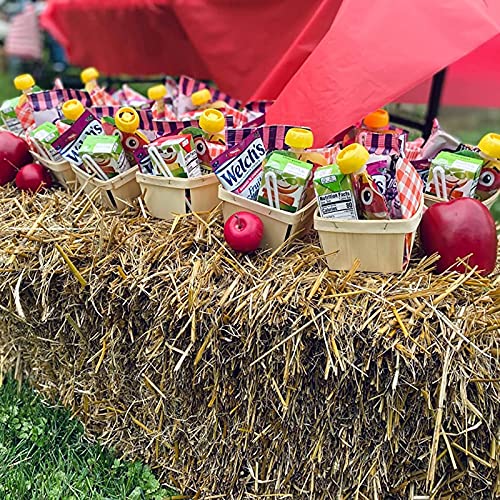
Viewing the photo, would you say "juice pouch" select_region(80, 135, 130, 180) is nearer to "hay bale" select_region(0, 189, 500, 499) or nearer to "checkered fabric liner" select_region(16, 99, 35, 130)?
"hay bale" select_region(0, 189, 500, 499)

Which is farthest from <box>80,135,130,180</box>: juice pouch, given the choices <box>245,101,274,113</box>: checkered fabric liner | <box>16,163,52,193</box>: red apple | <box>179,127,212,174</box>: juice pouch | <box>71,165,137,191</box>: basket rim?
<box>245,101,274,113</box>: checkered fabric liner

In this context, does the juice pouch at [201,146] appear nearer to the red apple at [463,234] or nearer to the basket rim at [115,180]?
the basket rim at [115,180]

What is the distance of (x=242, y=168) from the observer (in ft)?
6.34

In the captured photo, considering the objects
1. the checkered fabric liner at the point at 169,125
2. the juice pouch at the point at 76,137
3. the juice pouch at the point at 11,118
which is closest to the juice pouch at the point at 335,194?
the checkered fabric liner at the point at 169,125

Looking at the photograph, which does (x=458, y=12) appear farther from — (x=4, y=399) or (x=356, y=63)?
(x=4, y=399)

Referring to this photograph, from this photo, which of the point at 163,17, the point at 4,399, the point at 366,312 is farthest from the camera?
the point at 163,17

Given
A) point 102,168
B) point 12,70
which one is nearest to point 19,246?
point 102,168

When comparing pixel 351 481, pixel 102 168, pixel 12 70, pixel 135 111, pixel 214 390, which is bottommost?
pixel 12 70

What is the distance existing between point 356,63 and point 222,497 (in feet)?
5.22

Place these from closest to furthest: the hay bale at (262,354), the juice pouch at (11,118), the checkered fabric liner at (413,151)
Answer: the hay bale at (262,354) → the checkered fabric liner at (413,151) → the juice pouch at (11,118)

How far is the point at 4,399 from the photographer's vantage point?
2.55 m

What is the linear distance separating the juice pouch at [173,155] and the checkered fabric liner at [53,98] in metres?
0.84

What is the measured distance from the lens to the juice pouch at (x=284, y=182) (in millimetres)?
1813

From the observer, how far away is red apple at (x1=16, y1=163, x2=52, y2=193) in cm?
245
